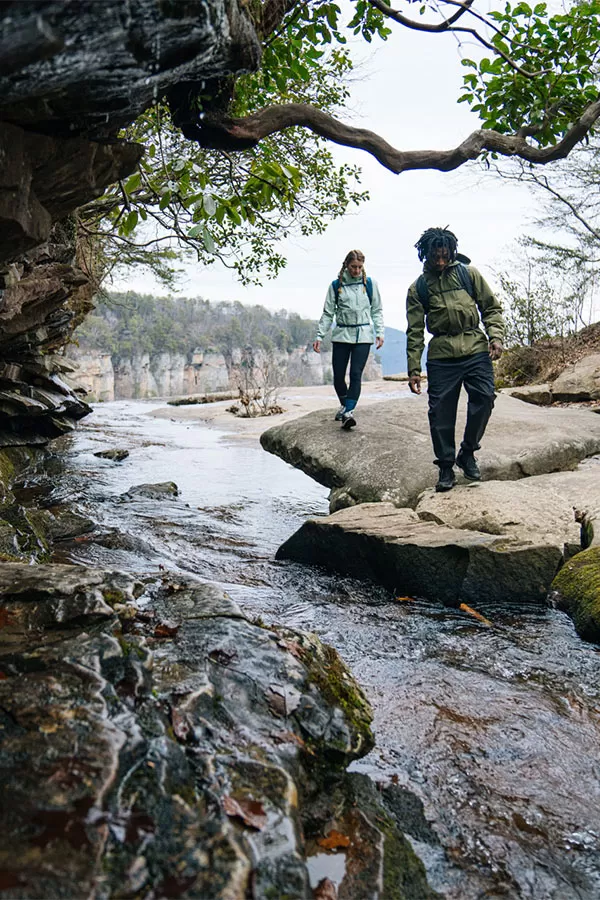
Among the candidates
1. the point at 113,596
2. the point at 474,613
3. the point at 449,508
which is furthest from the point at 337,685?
the point at 449,508

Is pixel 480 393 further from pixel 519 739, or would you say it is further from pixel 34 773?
pixel 34 773

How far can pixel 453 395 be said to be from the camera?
5.90 metres

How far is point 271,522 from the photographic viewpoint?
23.1 ft

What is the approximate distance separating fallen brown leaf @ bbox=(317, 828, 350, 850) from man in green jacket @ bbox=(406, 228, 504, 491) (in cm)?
434

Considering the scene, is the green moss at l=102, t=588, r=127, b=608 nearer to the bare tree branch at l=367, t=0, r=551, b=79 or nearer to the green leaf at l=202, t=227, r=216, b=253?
the green leaf at l=202, t=227, r=216, b=253

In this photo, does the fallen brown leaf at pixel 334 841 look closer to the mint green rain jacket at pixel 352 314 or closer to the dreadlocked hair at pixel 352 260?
the mint green rain jacket at pixel 352 314

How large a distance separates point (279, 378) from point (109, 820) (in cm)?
2136

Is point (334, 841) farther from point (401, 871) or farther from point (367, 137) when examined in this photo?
point (367, 137)

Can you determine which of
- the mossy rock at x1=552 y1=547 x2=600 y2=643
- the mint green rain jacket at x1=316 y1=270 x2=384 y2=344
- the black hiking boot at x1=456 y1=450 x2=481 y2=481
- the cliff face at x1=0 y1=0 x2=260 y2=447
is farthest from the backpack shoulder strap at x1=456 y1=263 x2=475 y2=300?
the cliff face at x1=0 y1=0 x2=260 y2=447

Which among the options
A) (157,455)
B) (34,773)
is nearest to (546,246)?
(157,455)

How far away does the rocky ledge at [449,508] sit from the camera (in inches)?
172

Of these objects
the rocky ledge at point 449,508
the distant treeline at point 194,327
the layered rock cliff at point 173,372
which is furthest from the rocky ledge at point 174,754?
the distant treeline at point 194,327

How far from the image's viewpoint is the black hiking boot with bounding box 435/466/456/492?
5.93m

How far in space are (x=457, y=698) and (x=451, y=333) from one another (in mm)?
3749
